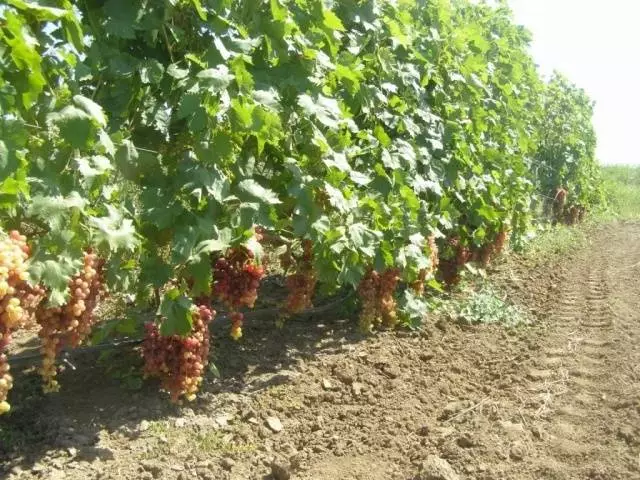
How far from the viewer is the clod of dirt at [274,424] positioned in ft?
13.0

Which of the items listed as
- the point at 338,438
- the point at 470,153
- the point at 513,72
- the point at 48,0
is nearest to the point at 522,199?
the point at 513,72

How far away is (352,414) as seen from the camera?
424 cm

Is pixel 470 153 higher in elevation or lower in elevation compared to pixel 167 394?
higher

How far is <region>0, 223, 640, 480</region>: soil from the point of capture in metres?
3.55

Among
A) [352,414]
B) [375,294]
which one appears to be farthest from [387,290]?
[352,414]

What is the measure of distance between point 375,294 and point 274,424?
182cm

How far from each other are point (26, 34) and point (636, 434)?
3.78 meters

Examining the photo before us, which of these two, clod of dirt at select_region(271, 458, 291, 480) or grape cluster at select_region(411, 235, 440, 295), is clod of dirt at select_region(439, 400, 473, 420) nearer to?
clod of dirt at select_region(271, 458, 291, 480)

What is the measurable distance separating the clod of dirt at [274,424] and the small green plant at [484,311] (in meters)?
2.88

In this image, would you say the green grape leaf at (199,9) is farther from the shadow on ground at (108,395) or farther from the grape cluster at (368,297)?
the grape cluster at (368,297)

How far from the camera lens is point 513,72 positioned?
923 centimetres

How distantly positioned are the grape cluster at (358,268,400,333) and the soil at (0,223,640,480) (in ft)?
0.61

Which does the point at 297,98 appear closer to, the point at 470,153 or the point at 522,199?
the point at 470,153

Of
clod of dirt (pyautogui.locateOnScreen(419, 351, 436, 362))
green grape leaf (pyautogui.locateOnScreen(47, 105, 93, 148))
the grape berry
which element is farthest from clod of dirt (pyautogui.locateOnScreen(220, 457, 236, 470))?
clod of dirt (pyautogui.locateOnScreen(419, 351, 436, 362))
